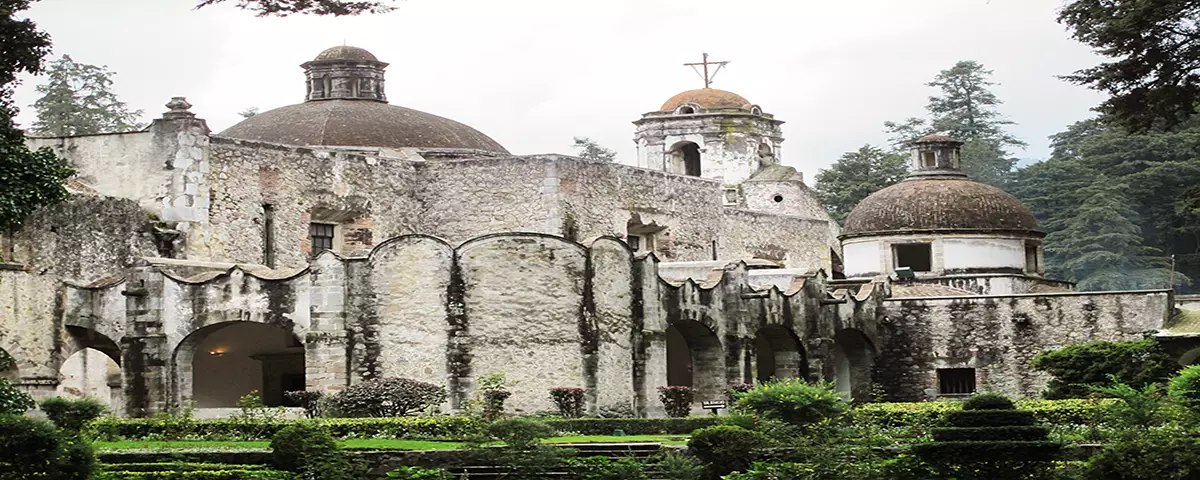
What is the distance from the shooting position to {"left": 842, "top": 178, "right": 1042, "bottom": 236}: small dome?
58.2 metres

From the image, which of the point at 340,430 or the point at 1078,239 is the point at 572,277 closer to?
the point at 340,430

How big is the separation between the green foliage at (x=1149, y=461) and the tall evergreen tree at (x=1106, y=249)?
48.6 meters

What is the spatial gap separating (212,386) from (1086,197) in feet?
138

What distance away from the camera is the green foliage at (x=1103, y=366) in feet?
153

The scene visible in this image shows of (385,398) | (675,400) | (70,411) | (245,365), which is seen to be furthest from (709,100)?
(70,411)

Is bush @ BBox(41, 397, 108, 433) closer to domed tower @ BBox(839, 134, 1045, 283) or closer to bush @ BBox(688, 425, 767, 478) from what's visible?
bush @ BBox(688, 425, 767, 478)

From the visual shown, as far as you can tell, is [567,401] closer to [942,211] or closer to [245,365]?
[245,365]

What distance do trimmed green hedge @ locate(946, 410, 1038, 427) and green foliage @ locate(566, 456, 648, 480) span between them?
189 inches

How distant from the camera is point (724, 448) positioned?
105ft

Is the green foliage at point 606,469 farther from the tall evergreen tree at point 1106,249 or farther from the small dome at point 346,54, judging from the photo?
the tall evergreen tree at point 1106,249

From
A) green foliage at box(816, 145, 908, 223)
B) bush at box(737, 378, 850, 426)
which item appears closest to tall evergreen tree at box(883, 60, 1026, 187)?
green foliage at box(816, 145, 908, 223)

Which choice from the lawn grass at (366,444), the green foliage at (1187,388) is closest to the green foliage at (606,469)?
the lawn grass at (366,444)

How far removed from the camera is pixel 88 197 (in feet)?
144

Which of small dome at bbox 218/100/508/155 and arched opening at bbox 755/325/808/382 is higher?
small dome at bbox 218/100/508/155
